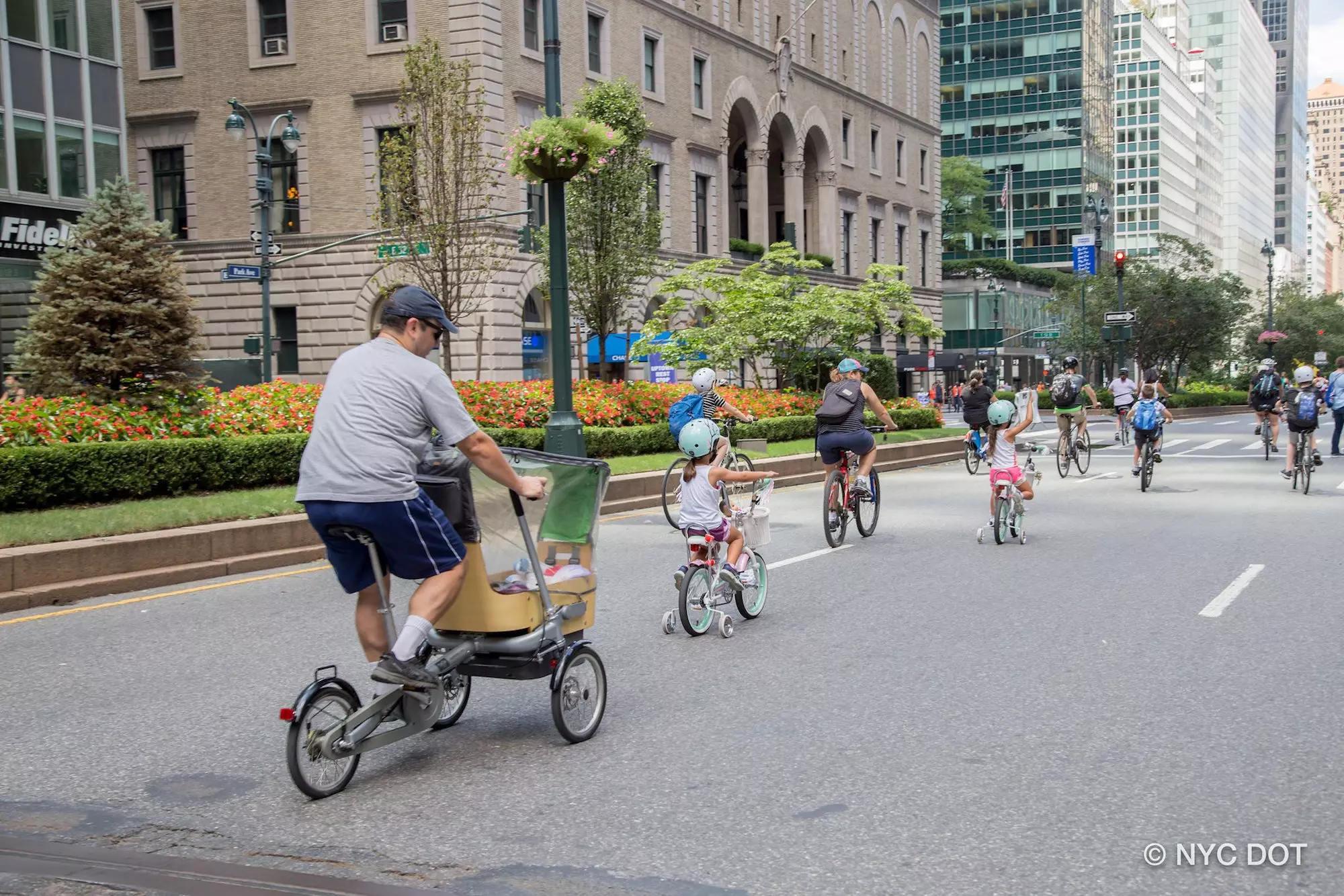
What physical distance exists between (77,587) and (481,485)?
6089 mm

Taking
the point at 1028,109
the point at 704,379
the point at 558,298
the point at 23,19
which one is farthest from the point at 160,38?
the point at 1028,109

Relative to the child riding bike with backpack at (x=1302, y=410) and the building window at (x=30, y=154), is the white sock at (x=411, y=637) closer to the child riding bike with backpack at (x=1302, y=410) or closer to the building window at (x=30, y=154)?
the child riding bike with backpack at (x=1302, y=410)

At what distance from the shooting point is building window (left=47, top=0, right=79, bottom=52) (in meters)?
31.7

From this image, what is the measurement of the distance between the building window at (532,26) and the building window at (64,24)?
12.5 meters

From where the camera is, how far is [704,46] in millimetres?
50031

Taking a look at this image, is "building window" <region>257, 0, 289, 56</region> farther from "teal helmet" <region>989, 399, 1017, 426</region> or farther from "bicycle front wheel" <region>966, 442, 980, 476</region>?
"teal helmet" <region>989, 399, 1017, 426</region>

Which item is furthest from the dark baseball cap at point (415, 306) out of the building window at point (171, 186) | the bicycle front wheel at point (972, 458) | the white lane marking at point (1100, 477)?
the building window at point (171, 186)

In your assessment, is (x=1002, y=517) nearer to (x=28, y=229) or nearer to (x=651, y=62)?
(x=28, y=229)

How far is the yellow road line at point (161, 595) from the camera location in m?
9.70

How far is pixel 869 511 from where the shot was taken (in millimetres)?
14539

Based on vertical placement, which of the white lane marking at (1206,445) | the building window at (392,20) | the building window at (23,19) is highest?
the building window at (392,20)

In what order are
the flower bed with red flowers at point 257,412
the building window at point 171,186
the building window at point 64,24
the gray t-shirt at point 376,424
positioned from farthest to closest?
the building window at point 171,186
the building window at point 64,24
the flower bed with red flowers at point 257,412
the gray t-shirt at point 376,424

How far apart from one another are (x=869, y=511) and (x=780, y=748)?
28.8 ft

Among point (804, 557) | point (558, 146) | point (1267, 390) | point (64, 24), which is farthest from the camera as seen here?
point (64, 24)
